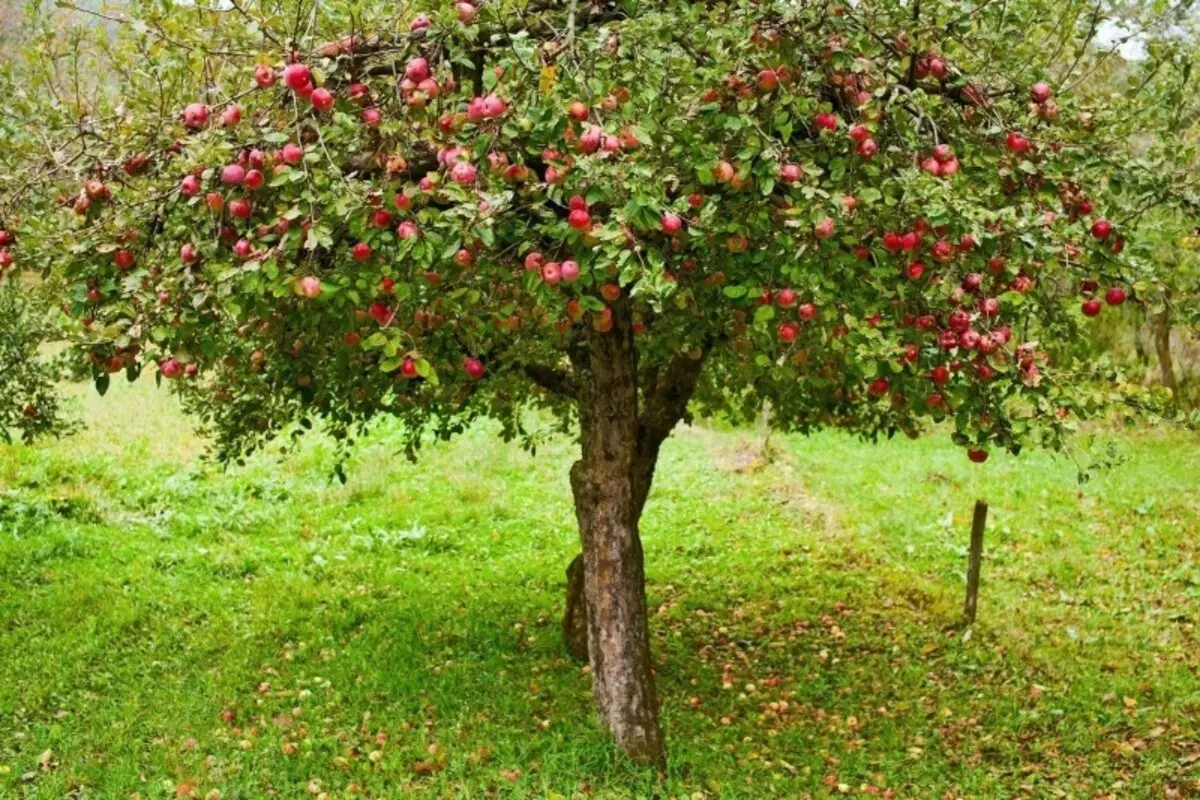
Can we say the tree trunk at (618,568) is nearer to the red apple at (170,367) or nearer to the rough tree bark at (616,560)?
the rough tree bark at (616,560)

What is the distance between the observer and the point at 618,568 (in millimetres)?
7125

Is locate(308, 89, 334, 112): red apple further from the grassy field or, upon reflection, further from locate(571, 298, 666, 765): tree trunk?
the grassy field

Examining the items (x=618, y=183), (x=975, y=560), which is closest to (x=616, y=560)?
(x=618, y=183)

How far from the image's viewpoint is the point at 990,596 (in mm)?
11750

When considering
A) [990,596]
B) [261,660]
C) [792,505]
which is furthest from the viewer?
[792,505]

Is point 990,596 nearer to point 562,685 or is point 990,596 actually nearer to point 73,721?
point 562,685

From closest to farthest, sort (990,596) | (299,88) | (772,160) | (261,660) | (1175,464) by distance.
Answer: (299,88)
(772,160)
(261,660)
(990,596)
(1175,464)

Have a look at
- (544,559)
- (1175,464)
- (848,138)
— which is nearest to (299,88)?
(848,138)

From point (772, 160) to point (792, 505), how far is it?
12444mm

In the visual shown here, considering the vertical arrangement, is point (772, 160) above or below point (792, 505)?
above

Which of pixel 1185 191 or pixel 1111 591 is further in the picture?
pixel 1111 591

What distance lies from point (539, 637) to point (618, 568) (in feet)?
9.78

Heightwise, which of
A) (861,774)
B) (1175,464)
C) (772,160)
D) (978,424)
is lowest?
(861,774)

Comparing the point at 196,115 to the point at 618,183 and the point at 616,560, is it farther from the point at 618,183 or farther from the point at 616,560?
the point at 616,560
